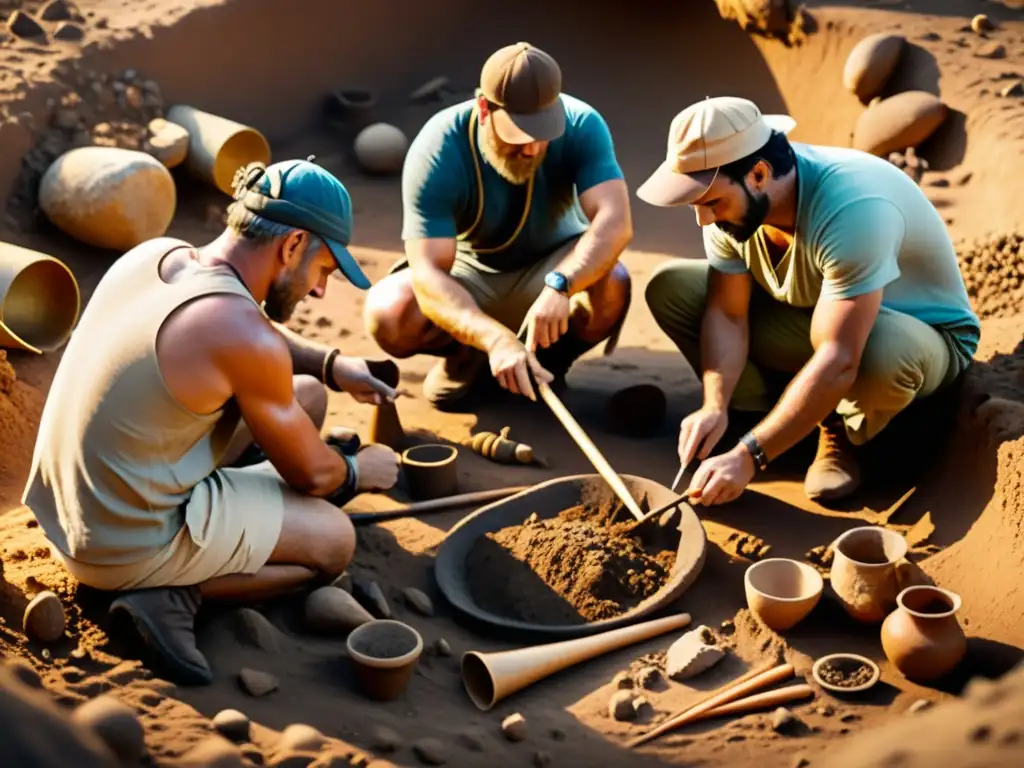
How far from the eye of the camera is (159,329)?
3824 mm

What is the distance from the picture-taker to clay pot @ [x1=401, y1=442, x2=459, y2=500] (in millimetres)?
5287

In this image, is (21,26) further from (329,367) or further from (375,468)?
(375,468)

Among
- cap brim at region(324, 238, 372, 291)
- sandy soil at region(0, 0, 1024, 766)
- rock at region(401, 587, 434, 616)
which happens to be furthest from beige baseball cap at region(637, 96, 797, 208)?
rock at region(401, 587, 434, 616)

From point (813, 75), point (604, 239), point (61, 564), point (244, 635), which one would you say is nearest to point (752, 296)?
point (604, 239)

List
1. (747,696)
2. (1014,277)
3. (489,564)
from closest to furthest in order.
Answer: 1. (747,696)
2. (489,564)
3. (1014,277)

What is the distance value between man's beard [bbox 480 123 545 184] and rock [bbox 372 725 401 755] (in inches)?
108

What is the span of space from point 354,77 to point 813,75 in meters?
3.56

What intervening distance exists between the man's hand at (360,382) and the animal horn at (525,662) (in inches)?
47.6

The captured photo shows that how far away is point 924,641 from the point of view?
4.03 m

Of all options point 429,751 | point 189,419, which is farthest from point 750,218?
point 429,751

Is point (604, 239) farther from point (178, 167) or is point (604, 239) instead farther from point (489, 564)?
point (178, 167)

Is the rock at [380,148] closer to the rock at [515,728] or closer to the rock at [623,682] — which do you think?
the rock at [623,682]

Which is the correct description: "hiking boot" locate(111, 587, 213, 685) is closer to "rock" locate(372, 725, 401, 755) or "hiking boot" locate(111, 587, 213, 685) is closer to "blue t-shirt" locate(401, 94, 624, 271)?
"rock" locate(372, 725, 401, 755)

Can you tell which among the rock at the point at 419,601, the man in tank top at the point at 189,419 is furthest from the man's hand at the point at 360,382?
the rock at the point at 419,601
